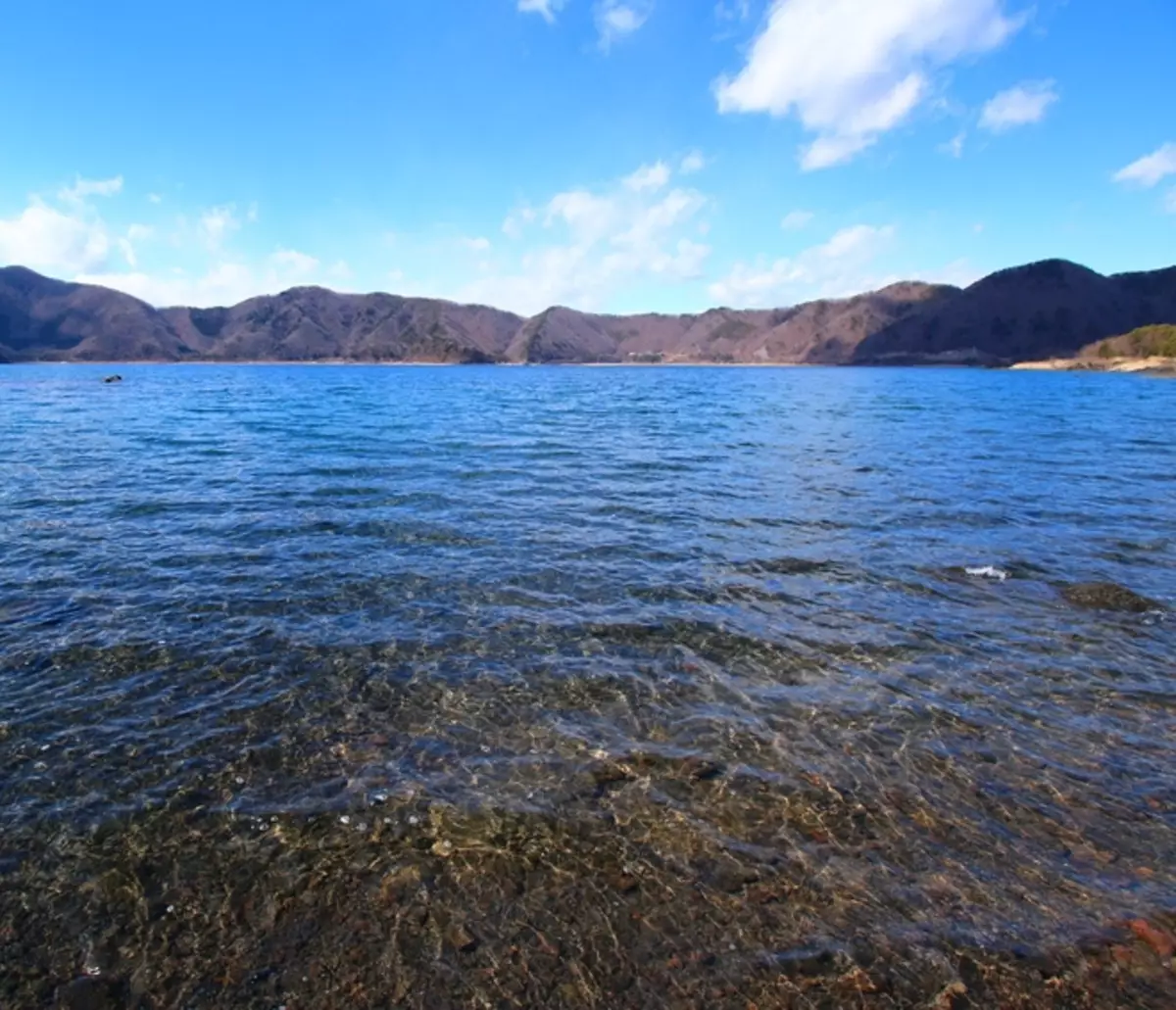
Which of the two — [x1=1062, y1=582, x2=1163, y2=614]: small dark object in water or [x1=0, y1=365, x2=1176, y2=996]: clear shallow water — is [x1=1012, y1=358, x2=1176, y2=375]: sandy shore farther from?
[x1=1062, y1=582, x2=1163, y2=614]: small dark object in water

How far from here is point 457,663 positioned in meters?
9.81

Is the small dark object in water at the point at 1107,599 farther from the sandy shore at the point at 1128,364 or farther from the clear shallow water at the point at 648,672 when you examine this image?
the sandy shore at the point at 1128,364

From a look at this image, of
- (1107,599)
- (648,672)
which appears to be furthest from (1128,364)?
(648,672)

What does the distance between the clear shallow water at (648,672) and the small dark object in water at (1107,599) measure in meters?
0.48

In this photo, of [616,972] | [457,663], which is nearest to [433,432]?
[457,663]

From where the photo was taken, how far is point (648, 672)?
9.52 m

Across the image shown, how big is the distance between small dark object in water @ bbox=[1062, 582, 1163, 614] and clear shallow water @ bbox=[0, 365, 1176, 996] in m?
0.48

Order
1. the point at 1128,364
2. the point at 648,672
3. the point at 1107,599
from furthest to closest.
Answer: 1. the point at 1128,364
2. the point at 1107,599
3. the point at 648,672

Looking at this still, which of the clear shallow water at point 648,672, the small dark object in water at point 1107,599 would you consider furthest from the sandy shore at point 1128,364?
the small dark object in water at point 1107,599

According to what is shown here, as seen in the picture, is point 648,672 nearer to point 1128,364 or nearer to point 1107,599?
point 1107,599

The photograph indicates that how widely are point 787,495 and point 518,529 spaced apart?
950 centimetres

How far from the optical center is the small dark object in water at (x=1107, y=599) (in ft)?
38.9

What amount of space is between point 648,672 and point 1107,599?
30.5 ft

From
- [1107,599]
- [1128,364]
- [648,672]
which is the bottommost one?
[648,672]
